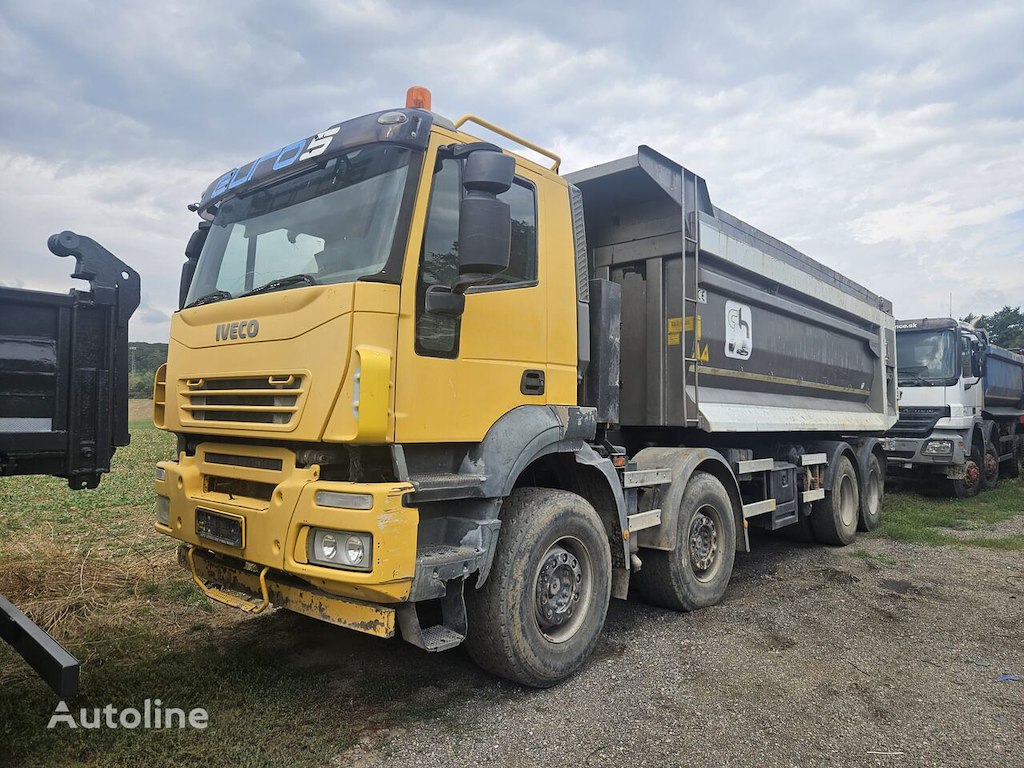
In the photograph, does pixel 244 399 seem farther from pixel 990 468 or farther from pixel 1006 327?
pixel 1006 327

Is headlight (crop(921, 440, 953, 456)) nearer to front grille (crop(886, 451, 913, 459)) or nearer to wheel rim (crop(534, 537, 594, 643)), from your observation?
front grille (crop(886, 451, 913, 459))

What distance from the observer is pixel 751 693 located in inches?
150

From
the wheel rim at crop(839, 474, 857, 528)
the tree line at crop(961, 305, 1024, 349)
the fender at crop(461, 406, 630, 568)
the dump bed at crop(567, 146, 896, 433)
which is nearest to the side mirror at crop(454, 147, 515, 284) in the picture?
the fender at crop(461, 406, 630, 568)

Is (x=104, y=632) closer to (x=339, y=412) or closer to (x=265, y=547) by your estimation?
(x=265, y=547)

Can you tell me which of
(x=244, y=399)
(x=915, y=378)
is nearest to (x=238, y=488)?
(x=244, y=399)

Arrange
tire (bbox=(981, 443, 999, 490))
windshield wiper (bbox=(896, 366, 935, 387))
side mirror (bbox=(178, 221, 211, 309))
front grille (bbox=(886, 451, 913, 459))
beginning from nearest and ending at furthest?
side mirror (bbox=(178, 221, 211, 309)), front grille (bbox=(886, 451, 913, 459)), windshield wiper (bbox=(896, 366, 935, 387)), tire (bbox=(981, 443, 999, 490))

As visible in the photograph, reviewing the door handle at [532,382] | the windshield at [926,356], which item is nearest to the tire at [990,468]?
the windshield at [926,356]

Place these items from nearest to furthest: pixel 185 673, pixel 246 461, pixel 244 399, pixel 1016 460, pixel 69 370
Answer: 1. pixel 69 370
2. pixel 244 399
3. pixel 246 461
4. pixel 185 673
5. pixel 1016 460

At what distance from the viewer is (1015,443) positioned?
1472 cm

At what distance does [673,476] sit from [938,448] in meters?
8.18

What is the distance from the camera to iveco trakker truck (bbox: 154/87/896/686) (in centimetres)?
318

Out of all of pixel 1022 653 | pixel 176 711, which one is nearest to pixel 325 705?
pixel 176 711

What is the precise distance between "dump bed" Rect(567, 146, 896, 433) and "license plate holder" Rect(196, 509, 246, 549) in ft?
8.43

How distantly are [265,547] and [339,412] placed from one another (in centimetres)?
78
